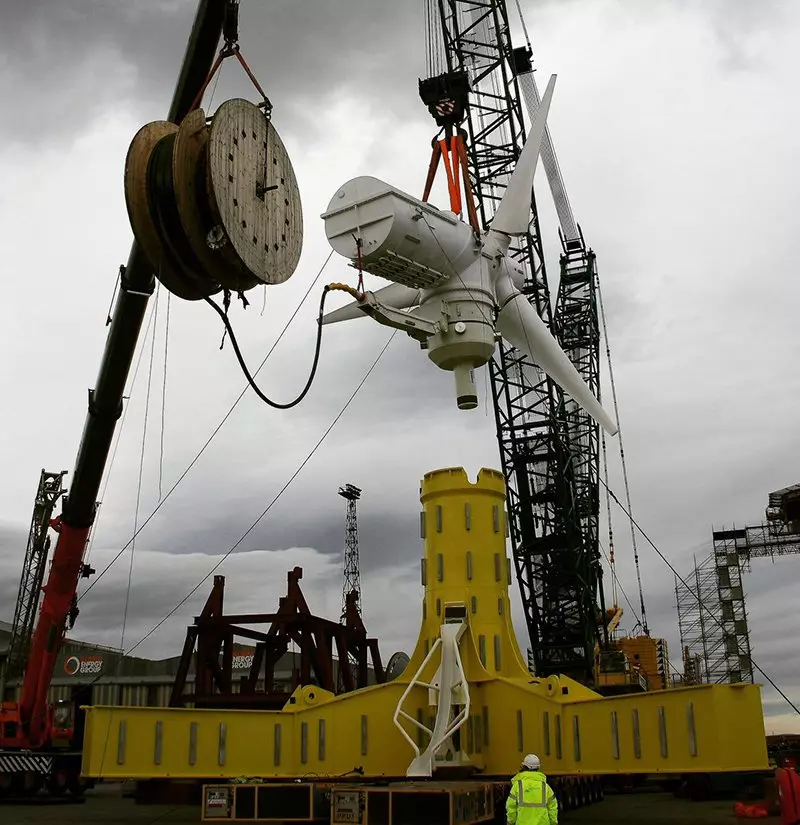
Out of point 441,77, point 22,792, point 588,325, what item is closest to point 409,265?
point 441,77

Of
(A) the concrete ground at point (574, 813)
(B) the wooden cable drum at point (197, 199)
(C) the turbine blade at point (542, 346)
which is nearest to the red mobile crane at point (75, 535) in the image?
(A) the concrete ground at point (574, 813)

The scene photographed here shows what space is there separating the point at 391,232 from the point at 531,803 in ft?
31.6

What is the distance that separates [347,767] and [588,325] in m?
37.4

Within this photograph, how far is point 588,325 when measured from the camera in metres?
50.2

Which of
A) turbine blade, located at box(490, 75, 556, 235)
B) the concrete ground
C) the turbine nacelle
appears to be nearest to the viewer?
the turbine nacelle

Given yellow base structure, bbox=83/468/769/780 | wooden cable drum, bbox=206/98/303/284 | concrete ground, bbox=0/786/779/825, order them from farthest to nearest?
concrete ground, bbox=0/786/779/825 → yellow base structure, bbox=83/468/769/780 → wooden cable drum, bbox=206/98/303/284

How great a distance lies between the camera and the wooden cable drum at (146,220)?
8547 mm

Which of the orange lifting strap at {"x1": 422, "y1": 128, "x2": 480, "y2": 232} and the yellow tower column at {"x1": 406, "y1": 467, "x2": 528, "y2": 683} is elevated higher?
the orange lifting strap at {"x1": 422, "y1": 128, "x2": 480, "y2": 232}

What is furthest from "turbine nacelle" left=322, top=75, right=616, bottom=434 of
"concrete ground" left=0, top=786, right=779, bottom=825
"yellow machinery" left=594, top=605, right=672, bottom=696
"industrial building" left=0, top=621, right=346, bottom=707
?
"industrial building" left=0, top=621, right=346, bottom=707

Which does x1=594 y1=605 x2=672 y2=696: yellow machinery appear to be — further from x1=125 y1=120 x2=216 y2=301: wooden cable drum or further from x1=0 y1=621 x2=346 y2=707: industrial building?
x1=125 y1=120 x2=216 y2=301: wooden cable drum

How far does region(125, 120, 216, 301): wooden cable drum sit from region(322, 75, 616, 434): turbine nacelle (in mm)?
6537

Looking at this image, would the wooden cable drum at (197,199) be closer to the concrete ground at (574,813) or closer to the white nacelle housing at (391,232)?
the white nacelle housing at (391,232)

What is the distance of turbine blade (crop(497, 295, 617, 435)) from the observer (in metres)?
18.5

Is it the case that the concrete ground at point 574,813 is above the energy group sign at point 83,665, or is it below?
below
